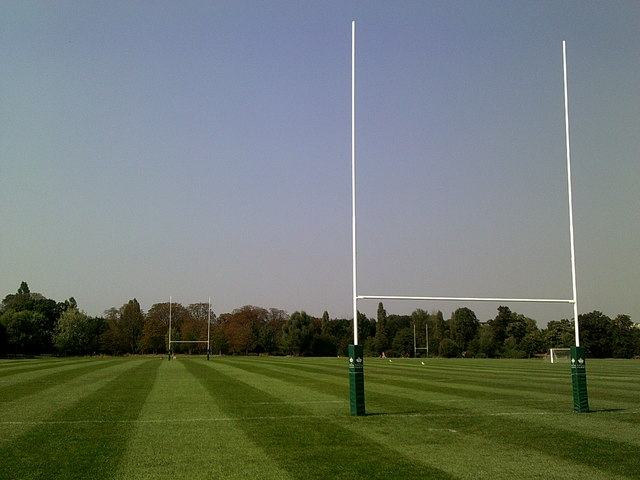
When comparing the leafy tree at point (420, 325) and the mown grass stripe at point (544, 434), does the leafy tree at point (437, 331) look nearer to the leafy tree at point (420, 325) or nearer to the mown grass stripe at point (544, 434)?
the leafy tree at point (420, 325)

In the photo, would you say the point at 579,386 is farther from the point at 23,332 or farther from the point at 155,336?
the point at 23,332

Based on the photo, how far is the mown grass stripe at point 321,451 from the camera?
7688 mm

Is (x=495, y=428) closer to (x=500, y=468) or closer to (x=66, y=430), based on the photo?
(x=500, y=468)

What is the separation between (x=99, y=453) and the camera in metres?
8.87

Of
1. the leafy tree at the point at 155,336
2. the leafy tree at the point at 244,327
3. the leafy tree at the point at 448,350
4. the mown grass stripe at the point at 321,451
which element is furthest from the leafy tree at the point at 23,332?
the mown grass stripe at the point at 321,451

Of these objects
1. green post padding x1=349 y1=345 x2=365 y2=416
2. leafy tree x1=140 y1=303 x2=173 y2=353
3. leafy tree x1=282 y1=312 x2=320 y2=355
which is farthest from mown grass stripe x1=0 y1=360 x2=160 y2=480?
leafy tree x1=282 y1=312 x2=320 y2=355

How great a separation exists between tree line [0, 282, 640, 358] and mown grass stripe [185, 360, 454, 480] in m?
60.1

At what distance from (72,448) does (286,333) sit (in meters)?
84.3

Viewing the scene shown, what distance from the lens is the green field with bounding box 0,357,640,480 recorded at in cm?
790

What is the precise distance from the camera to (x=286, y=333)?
92.8 m

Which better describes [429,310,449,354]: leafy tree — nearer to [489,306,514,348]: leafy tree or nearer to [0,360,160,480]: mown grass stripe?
[489,306,514,348]: leafy tree

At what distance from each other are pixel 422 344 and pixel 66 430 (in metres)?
92.4

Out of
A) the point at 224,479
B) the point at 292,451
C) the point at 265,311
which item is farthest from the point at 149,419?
the point at 265,311

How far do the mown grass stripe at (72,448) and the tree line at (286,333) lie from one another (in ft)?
192
